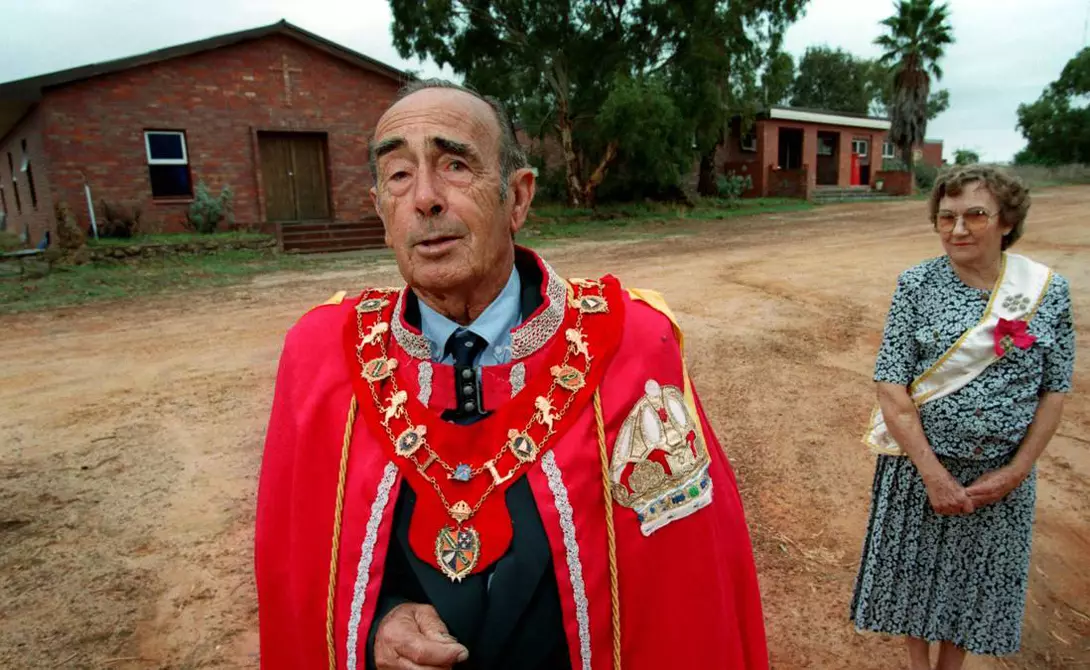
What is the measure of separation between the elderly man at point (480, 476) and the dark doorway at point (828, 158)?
3456cm

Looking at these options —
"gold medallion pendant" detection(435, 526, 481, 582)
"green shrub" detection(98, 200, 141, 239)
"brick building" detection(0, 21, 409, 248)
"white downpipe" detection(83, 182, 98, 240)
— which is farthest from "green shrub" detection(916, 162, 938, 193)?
"gold medallion pendant" detection(435, 526, 481, 582)

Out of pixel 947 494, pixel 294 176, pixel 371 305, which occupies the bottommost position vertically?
pixel 947 494

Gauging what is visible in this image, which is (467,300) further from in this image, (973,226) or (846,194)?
(846,194)

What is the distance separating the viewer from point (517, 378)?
1689 millimetres

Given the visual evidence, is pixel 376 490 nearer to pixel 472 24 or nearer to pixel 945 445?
pixel 945 445

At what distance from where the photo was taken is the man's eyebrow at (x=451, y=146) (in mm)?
1662

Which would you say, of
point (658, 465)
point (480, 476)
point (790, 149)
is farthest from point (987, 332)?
point (790, 149)

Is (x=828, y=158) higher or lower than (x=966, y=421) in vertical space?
higher

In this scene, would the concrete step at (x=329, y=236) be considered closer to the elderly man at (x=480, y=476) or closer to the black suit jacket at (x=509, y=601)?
the elderly man at (x=480, y=476)

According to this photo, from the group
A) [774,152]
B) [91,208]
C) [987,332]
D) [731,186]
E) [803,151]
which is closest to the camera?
[987,332]

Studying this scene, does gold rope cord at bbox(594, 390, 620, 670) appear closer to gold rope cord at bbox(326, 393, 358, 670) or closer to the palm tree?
gold rope cord at bbox(326, 393, 358, 670)

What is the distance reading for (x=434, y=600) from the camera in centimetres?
157

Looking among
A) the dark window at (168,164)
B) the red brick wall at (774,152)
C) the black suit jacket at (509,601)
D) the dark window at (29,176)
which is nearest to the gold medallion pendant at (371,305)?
the black suit jacket at (509,601)

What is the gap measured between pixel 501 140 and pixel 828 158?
35567 millimetres
